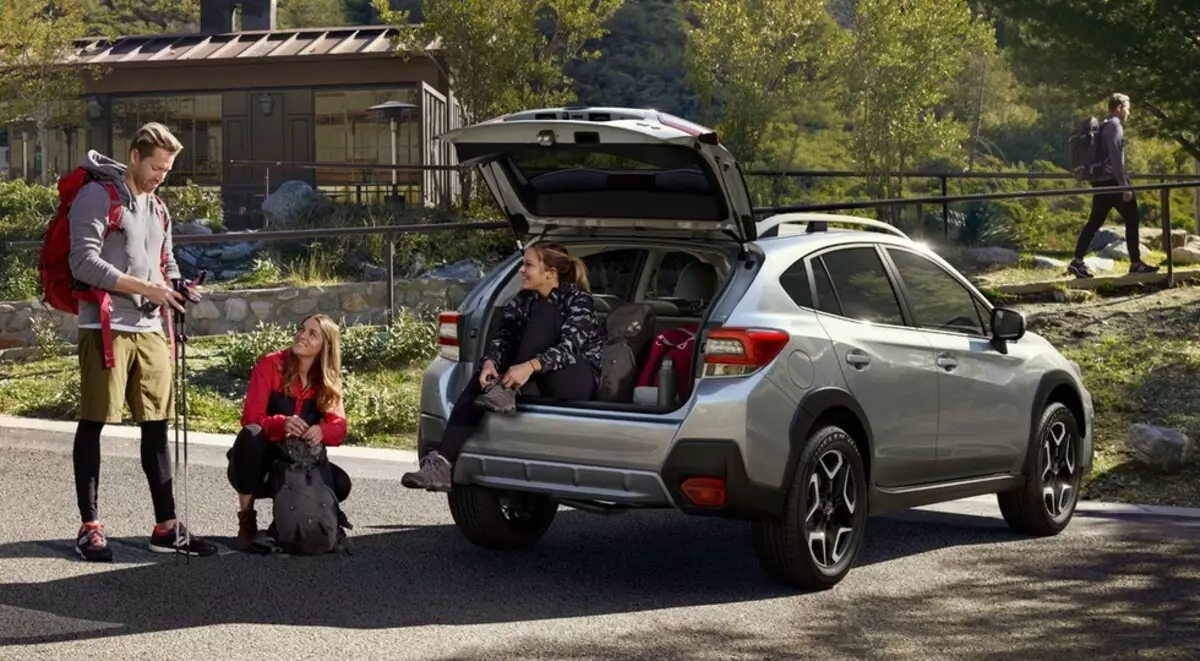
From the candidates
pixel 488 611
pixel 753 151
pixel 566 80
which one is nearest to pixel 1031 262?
pixel 753 151

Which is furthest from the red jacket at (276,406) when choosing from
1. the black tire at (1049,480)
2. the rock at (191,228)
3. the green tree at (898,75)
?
the green tree at (898,75)

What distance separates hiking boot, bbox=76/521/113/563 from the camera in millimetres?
7977

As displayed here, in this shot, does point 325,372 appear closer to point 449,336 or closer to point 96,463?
point 449,336

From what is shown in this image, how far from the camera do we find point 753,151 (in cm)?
2805

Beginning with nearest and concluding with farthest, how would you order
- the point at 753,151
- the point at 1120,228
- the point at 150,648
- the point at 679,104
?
the point at 150,648
the point at 753,151
the point at 1120,228
the point at 679,104

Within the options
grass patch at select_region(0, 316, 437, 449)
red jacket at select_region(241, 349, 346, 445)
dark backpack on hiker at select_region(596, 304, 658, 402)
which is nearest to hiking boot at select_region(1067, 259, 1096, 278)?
grass patch at select_region(0, 316, 437, 449)

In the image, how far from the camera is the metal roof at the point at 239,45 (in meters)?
34.0

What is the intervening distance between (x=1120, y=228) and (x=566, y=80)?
1049 centimetres

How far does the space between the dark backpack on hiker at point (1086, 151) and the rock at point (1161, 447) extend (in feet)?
27.7

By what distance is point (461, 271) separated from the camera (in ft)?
69.9

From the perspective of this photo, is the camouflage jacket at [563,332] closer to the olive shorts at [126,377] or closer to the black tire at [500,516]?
the black tire at [500,516]

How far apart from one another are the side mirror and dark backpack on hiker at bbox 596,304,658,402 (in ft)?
5.83

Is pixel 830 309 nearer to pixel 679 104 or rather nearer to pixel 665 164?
pixel 665 164

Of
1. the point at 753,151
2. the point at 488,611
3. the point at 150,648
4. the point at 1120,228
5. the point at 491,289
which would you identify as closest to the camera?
the point at 150,648
